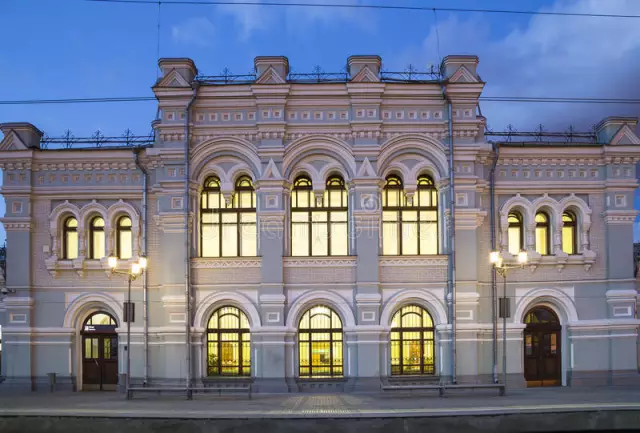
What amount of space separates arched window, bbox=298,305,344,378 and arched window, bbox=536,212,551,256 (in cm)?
692

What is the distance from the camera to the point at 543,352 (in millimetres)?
21609

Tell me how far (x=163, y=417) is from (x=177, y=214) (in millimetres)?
6807

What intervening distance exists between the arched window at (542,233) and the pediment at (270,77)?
927 centimetres

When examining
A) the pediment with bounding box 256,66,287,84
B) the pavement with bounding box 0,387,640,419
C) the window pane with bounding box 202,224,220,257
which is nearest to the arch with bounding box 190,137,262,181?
the window pane with bounding box 202,224,220,257

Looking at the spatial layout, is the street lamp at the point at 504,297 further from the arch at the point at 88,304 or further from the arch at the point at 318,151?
the arch at the point at 88,304

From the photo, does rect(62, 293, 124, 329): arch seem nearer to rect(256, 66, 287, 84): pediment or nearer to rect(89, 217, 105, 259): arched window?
rect(89, 217, 105, 259): arched window

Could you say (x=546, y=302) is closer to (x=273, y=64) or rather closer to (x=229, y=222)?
(x=229, y=222)

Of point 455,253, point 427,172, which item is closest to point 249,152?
point 427,172

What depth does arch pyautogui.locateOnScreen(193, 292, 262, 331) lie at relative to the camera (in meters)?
20.5

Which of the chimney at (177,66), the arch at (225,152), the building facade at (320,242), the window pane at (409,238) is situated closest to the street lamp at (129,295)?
the building facade at (320,242)

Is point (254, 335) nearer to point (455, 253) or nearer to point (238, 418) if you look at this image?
point (238, 418)

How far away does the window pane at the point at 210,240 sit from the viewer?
21.2 metres

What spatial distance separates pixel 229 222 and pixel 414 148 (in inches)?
244

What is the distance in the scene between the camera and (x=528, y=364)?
2156 centimetres
